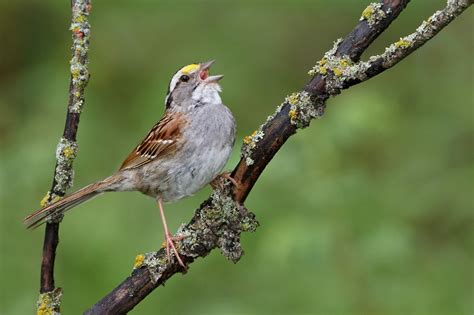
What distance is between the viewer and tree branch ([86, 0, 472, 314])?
8.89ft

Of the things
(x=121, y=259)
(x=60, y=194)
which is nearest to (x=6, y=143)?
(x=121, y=259)

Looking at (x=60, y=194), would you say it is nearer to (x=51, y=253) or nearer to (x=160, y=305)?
(x=51, y=253)

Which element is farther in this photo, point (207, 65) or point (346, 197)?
point (207, 65)

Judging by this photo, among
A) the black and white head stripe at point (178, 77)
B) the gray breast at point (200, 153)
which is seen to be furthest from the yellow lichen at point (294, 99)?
the black and white head stripe at point (178, 77)

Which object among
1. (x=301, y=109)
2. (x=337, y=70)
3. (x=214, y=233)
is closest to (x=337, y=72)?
(x=337, y=70)

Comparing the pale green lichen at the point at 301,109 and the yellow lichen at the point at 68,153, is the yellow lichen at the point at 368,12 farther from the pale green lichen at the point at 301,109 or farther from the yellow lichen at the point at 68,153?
the yellow lichen at the point at 68,153

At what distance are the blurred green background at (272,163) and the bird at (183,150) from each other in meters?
0.31

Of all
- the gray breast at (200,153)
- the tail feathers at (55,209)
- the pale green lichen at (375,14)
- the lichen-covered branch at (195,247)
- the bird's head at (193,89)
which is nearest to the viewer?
the pale green lichen at (375,14)

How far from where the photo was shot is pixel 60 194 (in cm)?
326

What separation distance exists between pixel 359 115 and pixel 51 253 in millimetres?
1772

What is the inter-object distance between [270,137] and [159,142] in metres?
1.35

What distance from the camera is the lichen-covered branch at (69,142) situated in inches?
122

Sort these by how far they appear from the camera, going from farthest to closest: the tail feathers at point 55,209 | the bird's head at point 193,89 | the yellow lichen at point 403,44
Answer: the bird's head at point 193,89, the tail feathers at point 55,209, the yellow lichen at point 403,44

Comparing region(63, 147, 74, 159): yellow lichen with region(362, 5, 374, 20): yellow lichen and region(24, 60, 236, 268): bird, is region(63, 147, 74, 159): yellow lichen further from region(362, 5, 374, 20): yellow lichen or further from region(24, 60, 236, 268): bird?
region(362, 5, 374, 20): yellow lichen
